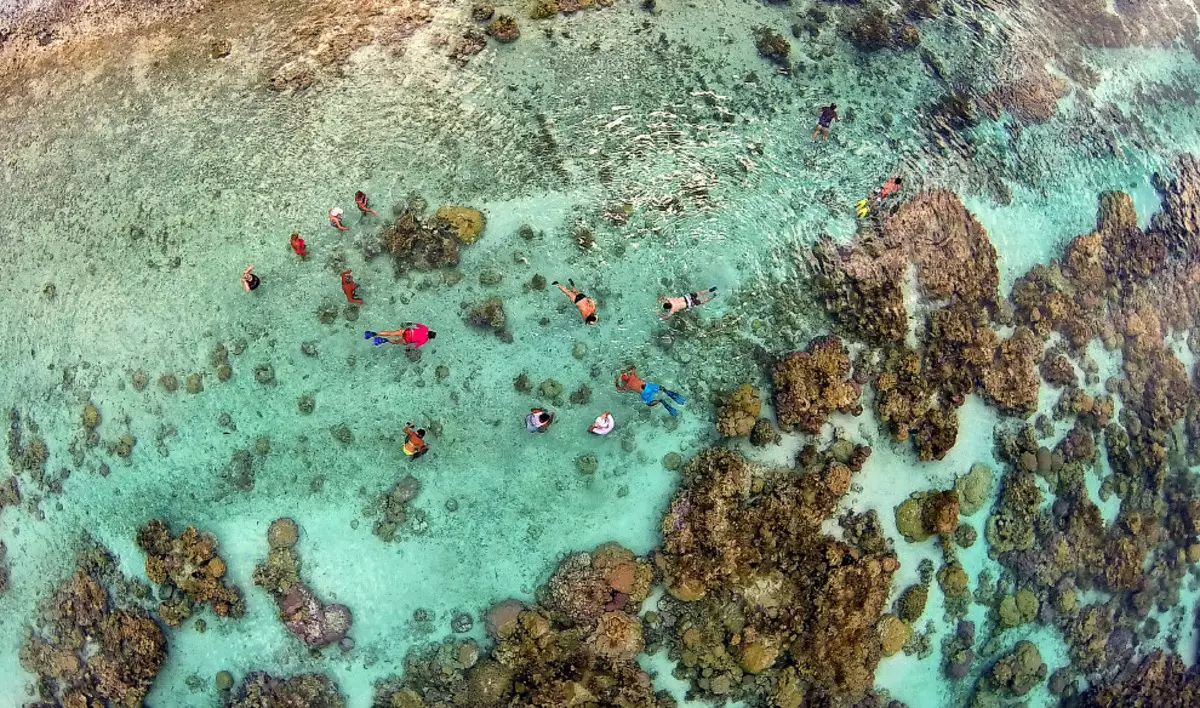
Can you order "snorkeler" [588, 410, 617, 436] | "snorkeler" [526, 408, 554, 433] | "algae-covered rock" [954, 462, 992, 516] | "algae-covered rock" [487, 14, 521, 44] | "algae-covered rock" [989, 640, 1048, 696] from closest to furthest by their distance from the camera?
"snorkeler" [526, 408, 554, 433] → "snorkeler" [588, 410, 617, 436] → "algae-covered rock" [954, 462, 992, 516] → "algae-covered rock" [989, 640, 1048, 696] → "algae-covered rock" [487, 14, 521, 44]

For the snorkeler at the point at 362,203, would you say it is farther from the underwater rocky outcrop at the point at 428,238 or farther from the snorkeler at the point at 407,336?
the snorkeler at the point at 407,336

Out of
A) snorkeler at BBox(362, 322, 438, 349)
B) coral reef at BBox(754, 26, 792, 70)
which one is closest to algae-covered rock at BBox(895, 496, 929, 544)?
coral reef at BBox(754, 26, 792, 70)

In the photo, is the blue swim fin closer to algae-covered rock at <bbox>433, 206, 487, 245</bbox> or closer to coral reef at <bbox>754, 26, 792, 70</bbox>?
algae-covered rock at <bbox>433, 206, 487, 245</bbox>

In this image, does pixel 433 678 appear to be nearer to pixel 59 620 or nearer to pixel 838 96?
pixel 59 620

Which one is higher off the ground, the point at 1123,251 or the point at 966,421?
the point at 1123,251

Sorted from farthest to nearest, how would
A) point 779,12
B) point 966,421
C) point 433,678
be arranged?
point 779,12 → point 966,421 → point 433,678

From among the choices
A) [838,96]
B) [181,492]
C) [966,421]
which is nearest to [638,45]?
[838,96]

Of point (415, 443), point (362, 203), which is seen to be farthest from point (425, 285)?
point (415, 443)
